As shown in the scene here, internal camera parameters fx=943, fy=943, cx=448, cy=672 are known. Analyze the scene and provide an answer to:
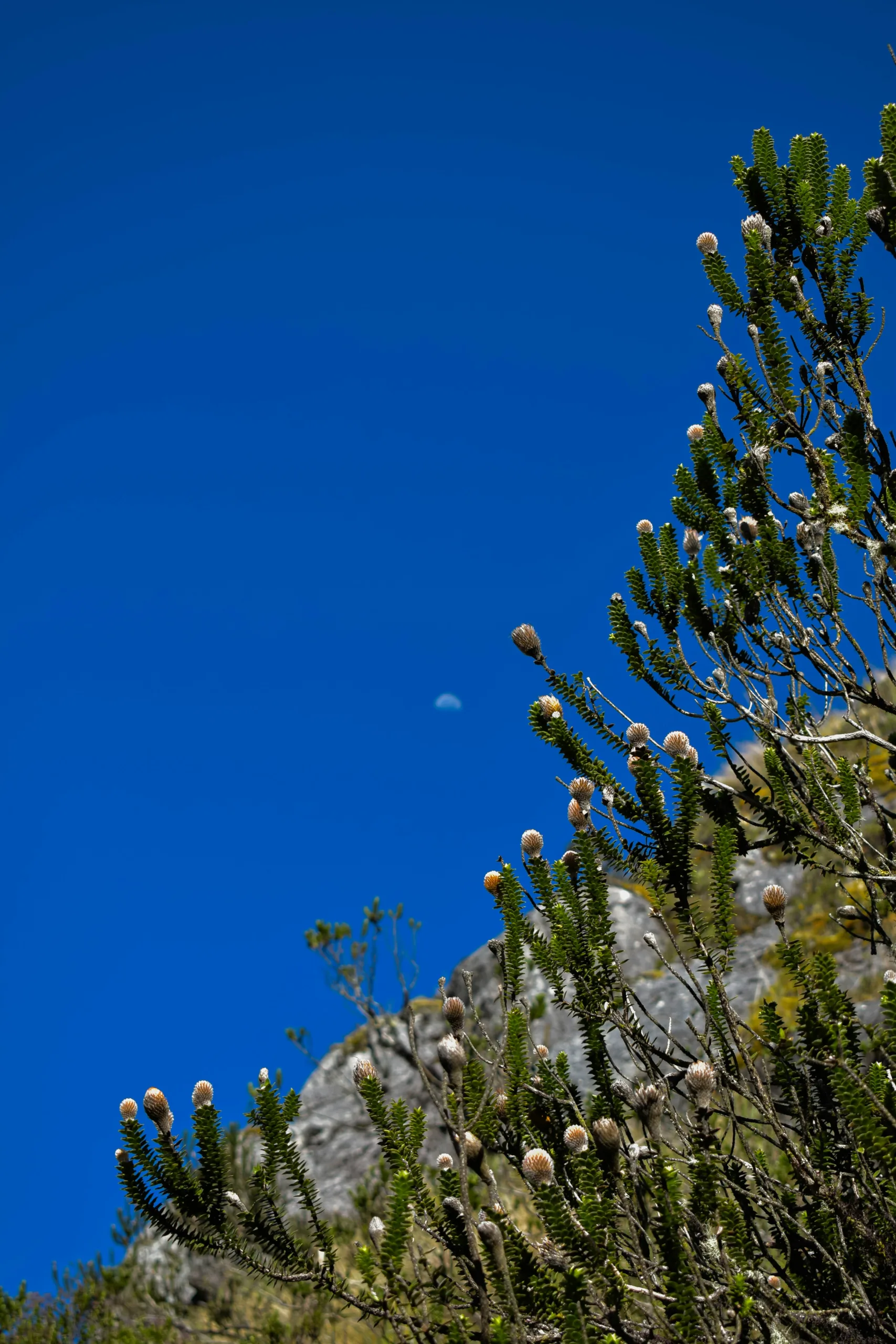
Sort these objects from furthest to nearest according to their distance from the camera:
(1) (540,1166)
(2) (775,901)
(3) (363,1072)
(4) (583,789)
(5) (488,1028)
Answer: (5) (488,1028) → (4) (583,789) → (2) (775,901) → (3) (363,1072) → (1) (540,1166)

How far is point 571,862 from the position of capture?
10.5 feet

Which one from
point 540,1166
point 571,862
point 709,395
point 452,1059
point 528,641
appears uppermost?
point 709,395

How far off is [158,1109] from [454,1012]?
0.84m

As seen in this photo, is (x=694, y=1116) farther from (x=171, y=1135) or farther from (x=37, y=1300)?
(x=37, y=1300)

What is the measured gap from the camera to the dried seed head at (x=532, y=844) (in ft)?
10.6

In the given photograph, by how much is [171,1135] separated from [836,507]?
3102 millimetres

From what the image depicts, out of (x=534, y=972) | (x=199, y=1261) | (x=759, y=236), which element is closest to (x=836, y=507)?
(x=759, y=236)

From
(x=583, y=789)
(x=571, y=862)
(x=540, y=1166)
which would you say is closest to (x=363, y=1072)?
(x=540, y=1166)

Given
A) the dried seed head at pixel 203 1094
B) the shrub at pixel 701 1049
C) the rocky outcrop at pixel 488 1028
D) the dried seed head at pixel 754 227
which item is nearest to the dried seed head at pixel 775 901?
the shrub at pixel 701 1049

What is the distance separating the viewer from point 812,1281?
2686 millimetres

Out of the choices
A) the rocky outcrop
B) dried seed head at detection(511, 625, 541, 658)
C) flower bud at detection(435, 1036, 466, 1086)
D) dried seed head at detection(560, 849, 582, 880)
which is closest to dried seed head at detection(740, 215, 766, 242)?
dried seed head at detection(511, 625, 541, 658)

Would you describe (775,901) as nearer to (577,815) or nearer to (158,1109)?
(577,815)

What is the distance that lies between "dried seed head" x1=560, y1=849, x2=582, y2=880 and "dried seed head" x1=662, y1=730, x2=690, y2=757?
48 centimetres

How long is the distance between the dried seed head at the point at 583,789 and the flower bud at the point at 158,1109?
1530 millimetres
